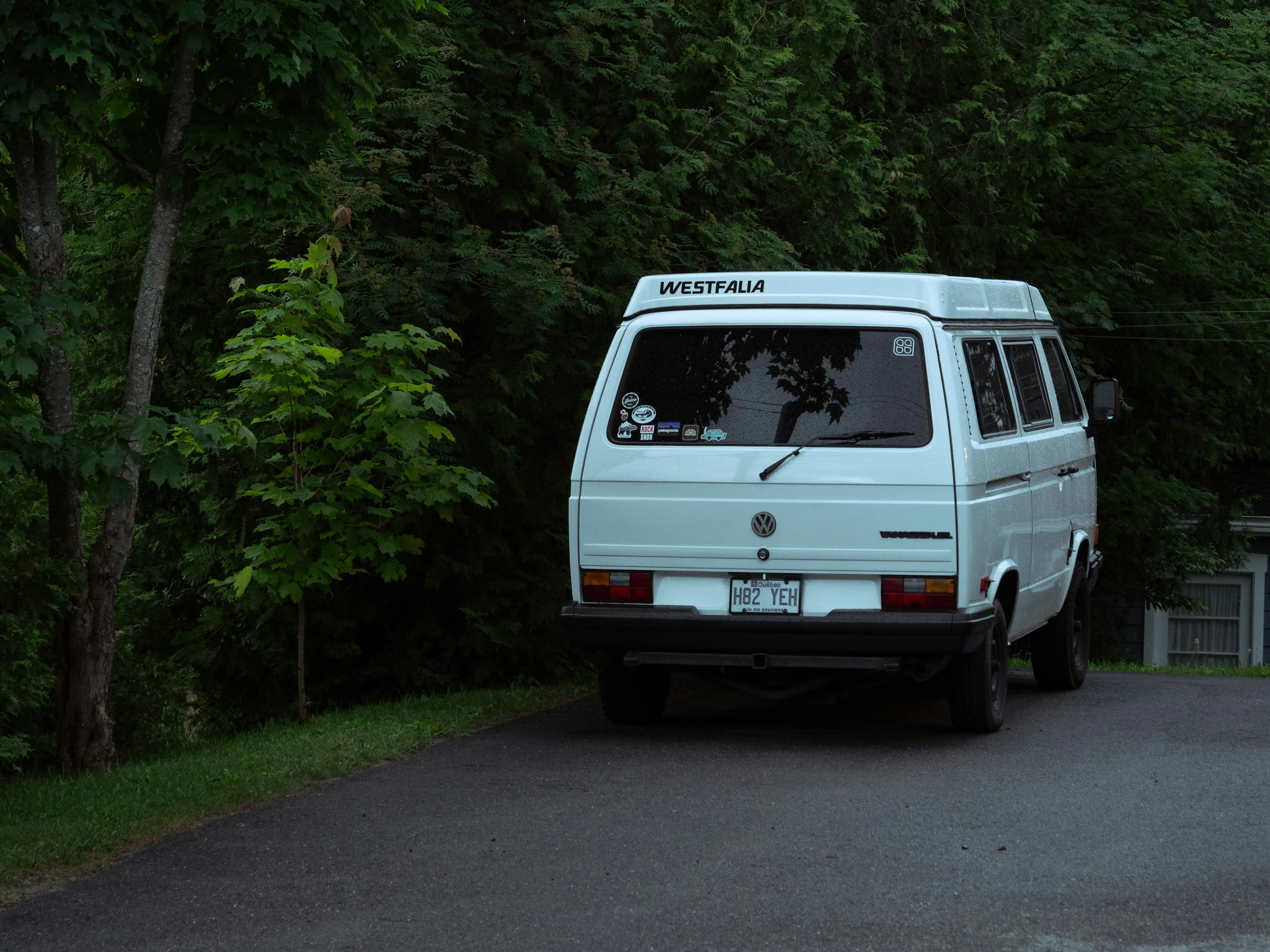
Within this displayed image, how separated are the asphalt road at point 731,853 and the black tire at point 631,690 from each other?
0.15 m

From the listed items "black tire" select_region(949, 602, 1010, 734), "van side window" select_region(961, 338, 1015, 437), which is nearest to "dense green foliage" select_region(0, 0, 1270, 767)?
"van side window" select_region(961, 338, 1015, 437)

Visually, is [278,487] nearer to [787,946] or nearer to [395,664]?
[395,664]

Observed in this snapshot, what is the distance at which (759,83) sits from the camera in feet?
46.6

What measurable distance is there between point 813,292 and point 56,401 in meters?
3.74

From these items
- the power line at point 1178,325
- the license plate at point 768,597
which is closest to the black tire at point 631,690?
the license plate at point 768,597

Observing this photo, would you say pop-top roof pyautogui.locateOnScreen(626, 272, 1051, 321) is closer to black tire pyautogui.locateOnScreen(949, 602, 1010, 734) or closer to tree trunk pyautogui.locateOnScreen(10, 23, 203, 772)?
black tire pyautogui.locateOnScreen(949, 602, 1010, 734)

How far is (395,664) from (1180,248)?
1194 cm

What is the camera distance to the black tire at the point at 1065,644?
36.7 feet

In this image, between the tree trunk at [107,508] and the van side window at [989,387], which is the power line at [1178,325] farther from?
the tree trunk at [107,508]

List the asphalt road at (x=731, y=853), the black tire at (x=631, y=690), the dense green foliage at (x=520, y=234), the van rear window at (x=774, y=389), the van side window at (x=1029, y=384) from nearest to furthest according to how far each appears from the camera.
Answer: the asphalt road at (x=731, y=853), the van rear window at (x=774, y=389), the black tire at (x=631, y=690), the van side window at (x=1029, y=384), the dense green foliage at (x=520, y=234)

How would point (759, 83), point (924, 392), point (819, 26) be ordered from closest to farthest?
point (924, 392)
point (759, 83)
point (819, 26)

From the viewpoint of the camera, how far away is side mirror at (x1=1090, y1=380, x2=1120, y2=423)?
11406 millimetres

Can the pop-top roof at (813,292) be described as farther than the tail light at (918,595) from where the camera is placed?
Yes

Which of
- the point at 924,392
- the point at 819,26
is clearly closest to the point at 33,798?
the point at 924,392
